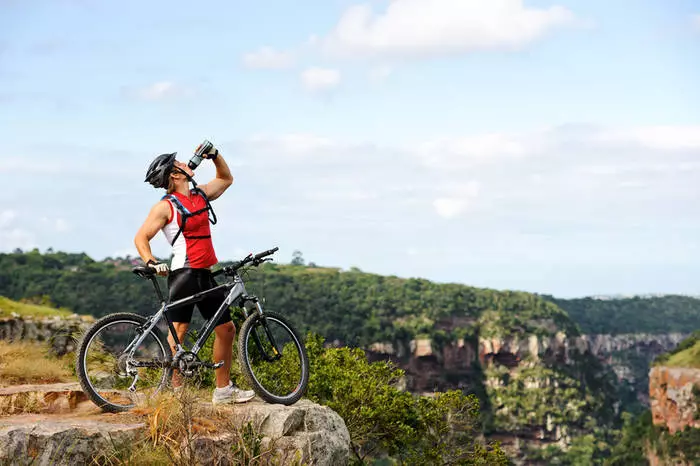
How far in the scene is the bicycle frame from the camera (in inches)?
297

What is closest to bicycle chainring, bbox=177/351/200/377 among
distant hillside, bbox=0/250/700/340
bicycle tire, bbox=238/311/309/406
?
bicycle tire, bbox=238/311/309/406

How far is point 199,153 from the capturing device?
27.1ft

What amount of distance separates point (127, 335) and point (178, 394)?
753mm

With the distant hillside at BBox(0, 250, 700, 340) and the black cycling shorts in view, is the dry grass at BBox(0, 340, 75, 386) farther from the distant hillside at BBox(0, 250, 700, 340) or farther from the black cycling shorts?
the distant hillside at BBox(0, 250, 700, 340)

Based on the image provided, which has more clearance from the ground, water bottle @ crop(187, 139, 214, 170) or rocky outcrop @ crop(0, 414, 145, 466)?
water bottle @ crop(187, 139, 214, 170)

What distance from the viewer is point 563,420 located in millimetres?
116062

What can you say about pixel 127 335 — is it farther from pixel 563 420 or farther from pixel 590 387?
pixel 590 387

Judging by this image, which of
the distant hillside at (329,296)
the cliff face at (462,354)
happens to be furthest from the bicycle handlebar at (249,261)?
the cliff face at (462,354)

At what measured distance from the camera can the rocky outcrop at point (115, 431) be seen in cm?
680

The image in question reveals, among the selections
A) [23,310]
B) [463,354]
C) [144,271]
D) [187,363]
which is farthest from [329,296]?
[144,271]

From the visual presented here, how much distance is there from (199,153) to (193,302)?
1.45 m

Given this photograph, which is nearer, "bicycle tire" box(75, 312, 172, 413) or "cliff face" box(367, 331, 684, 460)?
"bicycle tire" box(75, 312, 172, 413)

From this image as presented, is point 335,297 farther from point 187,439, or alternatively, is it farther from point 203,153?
point 187,439

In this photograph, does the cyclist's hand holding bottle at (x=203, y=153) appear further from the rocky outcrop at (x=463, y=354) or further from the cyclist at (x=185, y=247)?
the rocky outcrop at (x=463, y=354)
